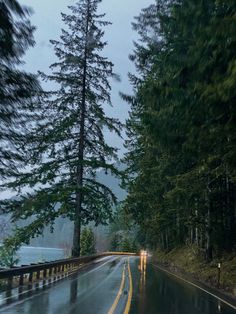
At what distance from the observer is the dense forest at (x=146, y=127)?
1144cm

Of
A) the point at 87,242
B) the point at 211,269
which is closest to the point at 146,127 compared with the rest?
the point at 211,269

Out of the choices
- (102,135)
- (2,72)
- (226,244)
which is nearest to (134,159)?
(102,135)

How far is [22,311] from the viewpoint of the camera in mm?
14039

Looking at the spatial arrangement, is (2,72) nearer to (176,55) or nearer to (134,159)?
(176,55)

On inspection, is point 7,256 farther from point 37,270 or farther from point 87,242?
point 87,242

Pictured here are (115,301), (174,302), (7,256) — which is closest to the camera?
(115,301)

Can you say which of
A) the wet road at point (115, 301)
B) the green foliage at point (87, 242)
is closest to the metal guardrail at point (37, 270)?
the wet road at point (115, 301)

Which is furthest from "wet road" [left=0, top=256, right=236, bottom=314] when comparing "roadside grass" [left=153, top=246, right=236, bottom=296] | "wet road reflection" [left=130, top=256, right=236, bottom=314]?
"roadside grass" [left=153, top=246, right=236, bottom=296]

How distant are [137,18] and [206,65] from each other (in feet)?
52.1

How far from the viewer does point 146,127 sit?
18562 millimetres

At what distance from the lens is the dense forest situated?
37.5 feet

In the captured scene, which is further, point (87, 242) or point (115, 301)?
point (87, 242)

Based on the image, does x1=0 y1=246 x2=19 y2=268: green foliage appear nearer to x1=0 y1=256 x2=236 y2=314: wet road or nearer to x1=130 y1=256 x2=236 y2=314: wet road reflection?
x1=0 y1=256 x2=236 y2=314: wet road

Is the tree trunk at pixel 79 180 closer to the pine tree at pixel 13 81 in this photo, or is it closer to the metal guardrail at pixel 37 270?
the metal guardrail at pixel 37 270
